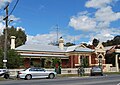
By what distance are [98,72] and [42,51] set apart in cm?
1669

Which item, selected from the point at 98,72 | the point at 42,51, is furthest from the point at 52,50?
the point at 98,72

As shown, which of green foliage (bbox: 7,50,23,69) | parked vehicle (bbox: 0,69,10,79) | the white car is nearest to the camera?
the white car

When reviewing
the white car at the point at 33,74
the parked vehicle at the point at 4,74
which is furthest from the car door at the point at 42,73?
the parked vehicle at the point at 4,74

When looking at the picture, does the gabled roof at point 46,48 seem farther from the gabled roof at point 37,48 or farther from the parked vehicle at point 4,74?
the parked vehicle at point 4,74

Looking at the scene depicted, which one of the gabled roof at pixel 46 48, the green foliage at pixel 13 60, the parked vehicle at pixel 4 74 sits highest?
the gabled roof at pixel 46 48

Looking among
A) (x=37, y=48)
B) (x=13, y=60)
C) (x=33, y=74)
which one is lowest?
(x=33, y=74)

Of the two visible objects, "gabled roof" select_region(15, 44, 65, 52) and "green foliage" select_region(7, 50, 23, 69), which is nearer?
"green foliage" select_region(7, 50, 23, 69)

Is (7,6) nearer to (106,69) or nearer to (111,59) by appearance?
(106,69)

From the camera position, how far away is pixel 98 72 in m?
46.1

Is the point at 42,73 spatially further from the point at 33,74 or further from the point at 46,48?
the point at 46,48

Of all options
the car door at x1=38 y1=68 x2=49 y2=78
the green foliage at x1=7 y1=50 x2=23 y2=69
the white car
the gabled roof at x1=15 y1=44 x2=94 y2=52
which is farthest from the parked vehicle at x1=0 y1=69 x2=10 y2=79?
the gabled roof at x1=15 y1=44 x2=94 y2=52

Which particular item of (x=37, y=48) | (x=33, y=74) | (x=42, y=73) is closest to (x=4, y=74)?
(x=33, y=74)

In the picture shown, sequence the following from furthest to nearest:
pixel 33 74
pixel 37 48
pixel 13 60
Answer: pixel 37 48
pixel 13 60
pixel 33 74

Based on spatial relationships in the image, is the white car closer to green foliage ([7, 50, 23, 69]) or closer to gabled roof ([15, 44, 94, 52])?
green foliage ([7, 50, 23, 69])
